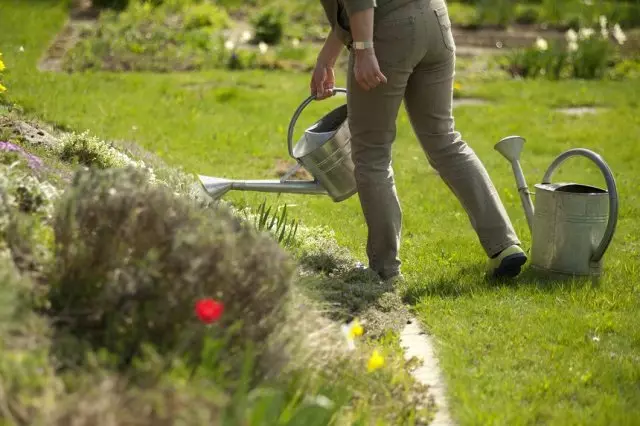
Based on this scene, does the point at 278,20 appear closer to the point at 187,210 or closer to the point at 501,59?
the point at 501,59


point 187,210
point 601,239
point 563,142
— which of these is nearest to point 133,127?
point 563,142

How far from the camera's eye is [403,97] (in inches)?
185

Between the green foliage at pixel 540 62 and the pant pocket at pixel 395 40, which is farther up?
the pant pocket at pixel 395 40

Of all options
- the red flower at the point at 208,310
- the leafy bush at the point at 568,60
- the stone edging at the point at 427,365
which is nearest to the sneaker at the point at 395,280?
the stone edging at the point at 427,365

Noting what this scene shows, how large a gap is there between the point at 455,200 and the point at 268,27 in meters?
5.98

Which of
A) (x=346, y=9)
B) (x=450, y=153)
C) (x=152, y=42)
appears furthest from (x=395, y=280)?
(x=152, y=42)

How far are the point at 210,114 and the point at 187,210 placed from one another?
5412mm

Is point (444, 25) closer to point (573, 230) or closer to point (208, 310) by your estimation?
point (573, 230)

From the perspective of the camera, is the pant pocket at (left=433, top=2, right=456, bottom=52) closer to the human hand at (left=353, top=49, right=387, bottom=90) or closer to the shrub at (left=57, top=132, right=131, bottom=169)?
the human hand at (left=353, top=49, right=387, bottom=90)

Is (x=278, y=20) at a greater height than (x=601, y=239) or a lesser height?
lesser

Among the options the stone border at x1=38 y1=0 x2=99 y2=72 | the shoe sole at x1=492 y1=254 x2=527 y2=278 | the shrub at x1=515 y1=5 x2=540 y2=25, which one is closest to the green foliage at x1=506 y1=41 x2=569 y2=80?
the shrub at x1=515 y1=5 x2=540 y2=25

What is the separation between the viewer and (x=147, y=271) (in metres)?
2.86

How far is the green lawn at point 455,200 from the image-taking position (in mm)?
3586

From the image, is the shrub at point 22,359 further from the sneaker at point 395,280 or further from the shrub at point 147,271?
the sneaker at point 395,280
